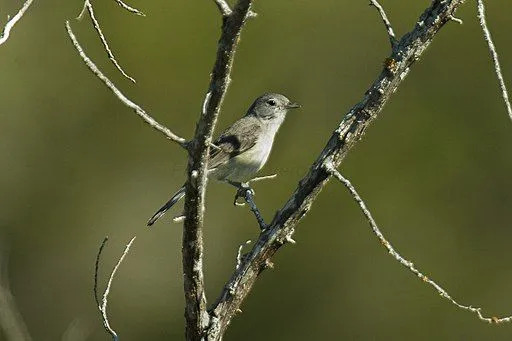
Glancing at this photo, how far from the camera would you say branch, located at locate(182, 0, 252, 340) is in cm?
249

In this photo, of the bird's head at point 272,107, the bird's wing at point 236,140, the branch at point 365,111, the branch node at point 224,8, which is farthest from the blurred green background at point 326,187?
the branch node at point 224,8

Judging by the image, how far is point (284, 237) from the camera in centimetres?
330

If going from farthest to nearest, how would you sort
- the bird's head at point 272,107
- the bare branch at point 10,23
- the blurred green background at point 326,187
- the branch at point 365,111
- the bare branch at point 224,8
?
the blurred green background at point 326,187
the bird's head at point 272,107
the branch at point 365,111
the bare branch at point 10,23
the bare branch at point 224,8

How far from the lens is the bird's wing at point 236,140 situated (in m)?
6.05

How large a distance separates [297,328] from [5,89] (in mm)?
3944

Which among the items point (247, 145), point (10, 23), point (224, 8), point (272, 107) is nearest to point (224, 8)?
point (224, 8)

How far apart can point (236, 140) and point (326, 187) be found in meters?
2.62

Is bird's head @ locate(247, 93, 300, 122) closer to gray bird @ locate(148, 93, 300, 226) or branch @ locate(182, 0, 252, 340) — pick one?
gray bird @ locate(148, 93, 300, 226)

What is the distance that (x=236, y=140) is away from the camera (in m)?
6.29

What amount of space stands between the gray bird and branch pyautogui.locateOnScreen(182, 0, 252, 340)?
2373mm

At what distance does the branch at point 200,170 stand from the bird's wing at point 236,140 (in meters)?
2.64

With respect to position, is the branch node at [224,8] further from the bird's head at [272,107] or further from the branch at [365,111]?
the bird's head at [272,107]

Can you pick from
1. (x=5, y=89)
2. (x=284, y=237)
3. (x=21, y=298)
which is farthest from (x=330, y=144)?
(x=5, y=89)

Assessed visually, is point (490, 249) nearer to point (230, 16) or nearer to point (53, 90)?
point (53, 90)
